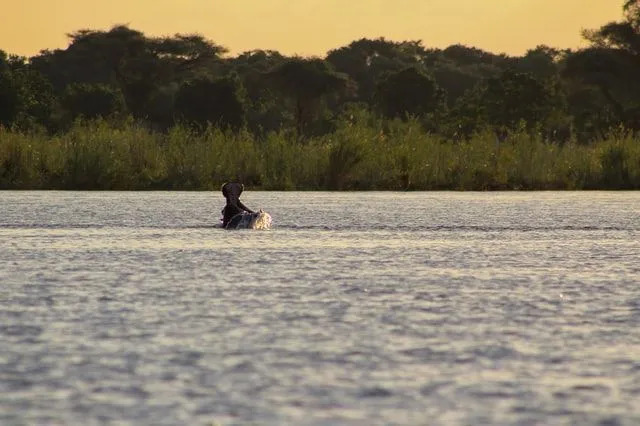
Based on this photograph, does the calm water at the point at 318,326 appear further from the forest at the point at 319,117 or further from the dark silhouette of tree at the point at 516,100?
the dark silhouette of tree at the point at 516,100

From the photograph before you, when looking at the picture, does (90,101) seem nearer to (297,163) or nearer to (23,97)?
(23,97)

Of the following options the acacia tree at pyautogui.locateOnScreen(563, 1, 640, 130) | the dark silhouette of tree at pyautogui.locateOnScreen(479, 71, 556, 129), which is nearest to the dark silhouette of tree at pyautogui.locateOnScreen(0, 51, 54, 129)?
the dark silhouette of tree at pyautogui.locateOnScreen(479, 71, 556, 129)

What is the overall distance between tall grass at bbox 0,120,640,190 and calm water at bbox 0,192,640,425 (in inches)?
469

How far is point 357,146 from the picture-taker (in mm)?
25797

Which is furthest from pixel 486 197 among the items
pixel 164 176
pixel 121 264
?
pixel 121 264

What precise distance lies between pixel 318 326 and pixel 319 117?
229ft

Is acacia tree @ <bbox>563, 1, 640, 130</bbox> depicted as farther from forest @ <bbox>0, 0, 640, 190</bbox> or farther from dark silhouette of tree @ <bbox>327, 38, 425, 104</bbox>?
dark silhouette of tree @ <bbox>327, 38, 425, 104</bbox>

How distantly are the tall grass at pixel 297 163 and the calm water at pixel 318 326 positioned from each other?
11.9 metres

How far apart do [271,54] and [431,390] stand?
94812 mm

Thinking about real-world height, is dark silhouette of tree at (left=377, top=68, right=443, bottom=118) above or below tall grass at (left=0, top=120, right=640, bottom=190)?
above

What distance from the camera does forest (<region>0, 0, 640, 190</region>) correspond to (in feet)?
84.5

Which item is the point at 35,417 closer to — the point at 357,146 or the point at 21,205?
the point at 21,205

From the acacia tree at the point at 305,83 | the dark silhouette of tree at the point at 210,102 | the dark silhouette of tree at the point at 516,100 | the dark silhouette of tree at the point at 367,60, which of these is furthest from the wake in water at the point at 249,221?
the dark silhouette of tree at the point at 367,60

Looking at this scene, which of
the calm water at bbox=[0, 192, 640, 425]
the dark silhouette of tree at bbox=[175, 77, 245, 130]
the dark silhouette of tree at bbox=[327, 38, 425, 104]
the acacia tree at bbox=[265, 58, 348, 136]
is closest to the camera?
the calm water at bbox=[0, 192, 640, 425]
